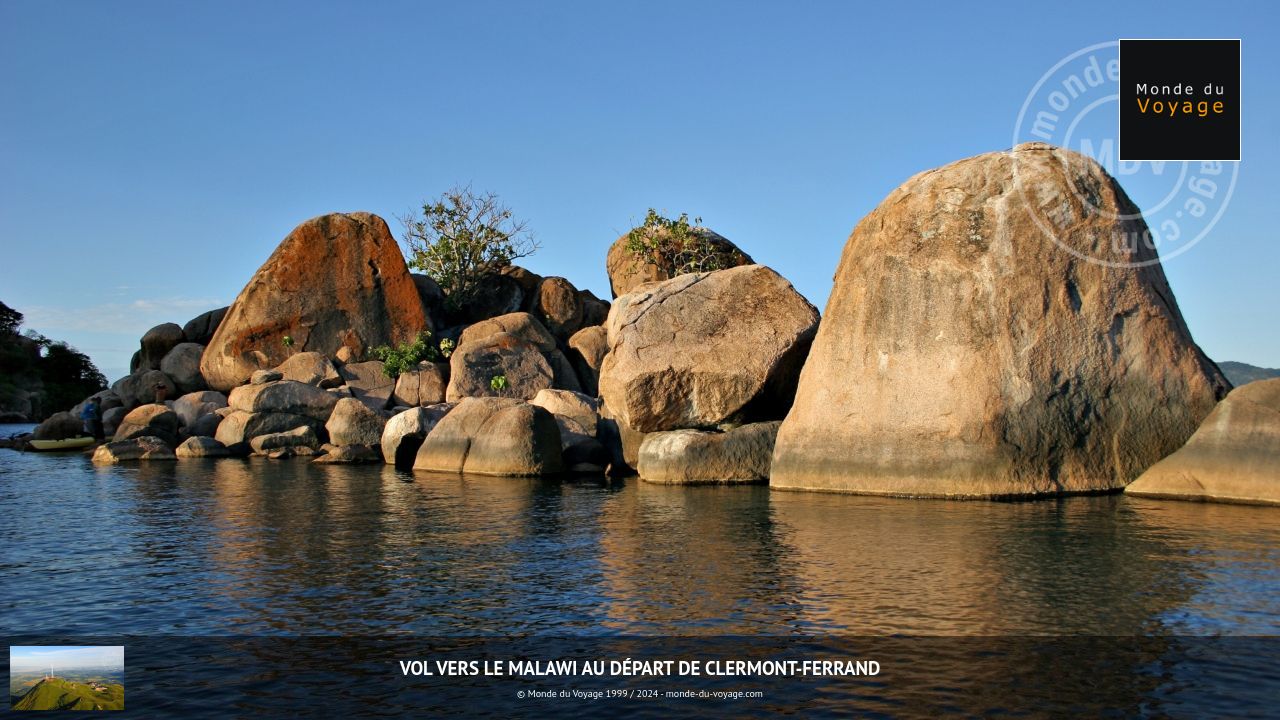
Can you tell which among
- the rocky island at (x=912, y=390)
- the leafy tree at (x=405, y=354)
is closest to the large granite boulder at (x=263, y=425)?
the rocky island at (x=912, y=390)

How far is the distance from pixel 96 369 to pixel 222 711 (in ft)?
309

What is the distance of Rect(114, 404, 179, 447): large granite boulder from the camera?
39.5m

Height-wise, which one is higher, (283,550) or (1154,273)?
(1154,273)

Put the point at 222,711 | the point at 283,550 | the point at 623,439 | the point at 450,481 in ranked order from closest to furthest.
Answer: the point at 222,711 → the point at 283,550 → the point at 450,481 → the point at 623,439

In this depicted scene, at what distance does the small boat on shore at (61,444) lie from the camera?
139 ft

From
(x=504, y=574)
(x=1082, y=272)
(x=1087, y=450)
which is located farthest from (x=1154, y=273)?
(x=504, y=574)

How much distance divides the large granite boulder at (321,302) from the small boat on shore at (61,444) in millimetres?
5470

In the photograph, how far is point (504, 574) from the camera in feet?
45.6

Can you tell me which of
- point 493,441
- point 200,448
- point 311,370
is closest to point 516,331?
point 311,370

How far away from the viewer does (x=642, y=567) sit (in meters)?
14.3

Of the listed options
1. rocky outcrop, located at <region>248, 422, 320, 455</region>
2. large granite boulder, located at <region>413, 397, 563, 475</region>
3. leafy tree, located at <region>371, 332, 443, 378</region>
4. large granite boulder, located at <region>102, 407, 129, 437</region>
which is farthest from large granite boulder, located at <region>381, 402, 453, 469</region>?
large granite boulder, located at <region>102, 407, 129, 437</region>

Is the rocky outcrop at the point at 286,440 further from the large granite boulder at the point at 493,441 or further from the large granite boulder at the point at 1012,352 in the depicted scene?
the large granite boulder at the point at 1012,352

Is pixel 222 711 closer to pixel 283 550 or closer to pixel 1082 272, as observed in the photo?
pixel 283 550

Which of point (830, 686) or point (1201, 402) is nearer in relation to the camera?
point (830, 686)
